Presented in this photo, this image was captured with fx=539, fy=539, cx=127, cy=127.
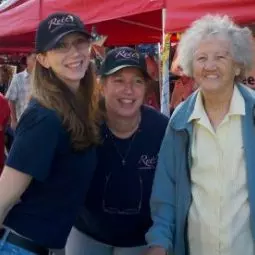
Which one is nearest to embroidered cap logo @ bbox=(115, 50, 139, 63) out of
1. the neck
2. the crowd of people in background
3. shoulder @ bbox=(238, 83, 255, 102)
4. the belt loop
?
the crowd of people in background

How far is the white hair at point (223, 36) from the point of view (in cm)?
240

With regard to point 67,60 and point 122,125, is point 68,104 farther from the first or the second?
point 122,125

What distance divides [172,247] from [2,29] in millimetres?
4419

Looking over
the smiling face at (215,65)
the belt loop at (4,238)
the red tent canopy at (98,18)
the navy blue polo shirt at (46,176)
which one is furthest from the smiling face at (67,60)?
the red tent canopy at (98,18)

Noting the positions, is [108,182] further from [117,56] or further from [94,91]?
[117,56]

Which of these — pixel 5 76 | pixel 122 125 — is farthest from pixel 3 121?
pixel 5 76

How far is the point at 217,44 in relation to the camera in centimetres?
238

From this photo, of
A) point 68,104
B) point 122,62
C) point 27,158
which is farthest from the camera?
point 122,62

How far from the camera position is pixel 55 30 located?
Answer: 2369mm

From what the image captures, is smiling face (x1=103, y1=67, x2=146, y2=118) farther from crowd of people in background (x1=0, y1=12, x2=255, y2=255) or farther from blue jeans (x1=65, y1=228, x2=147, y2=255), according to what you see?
blue jeans (x1=65, y1=228, x2=147, y2=255)

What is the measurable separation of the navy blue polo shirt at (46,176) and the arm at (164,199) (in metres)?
0.35

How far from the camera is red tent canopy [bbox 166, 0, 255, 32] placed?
370 centimetres

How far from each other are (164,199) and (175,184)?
9 cm

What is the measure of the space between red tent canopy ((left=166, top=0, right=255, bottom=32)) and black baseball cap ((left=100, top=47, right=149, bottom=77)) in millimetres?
1087
